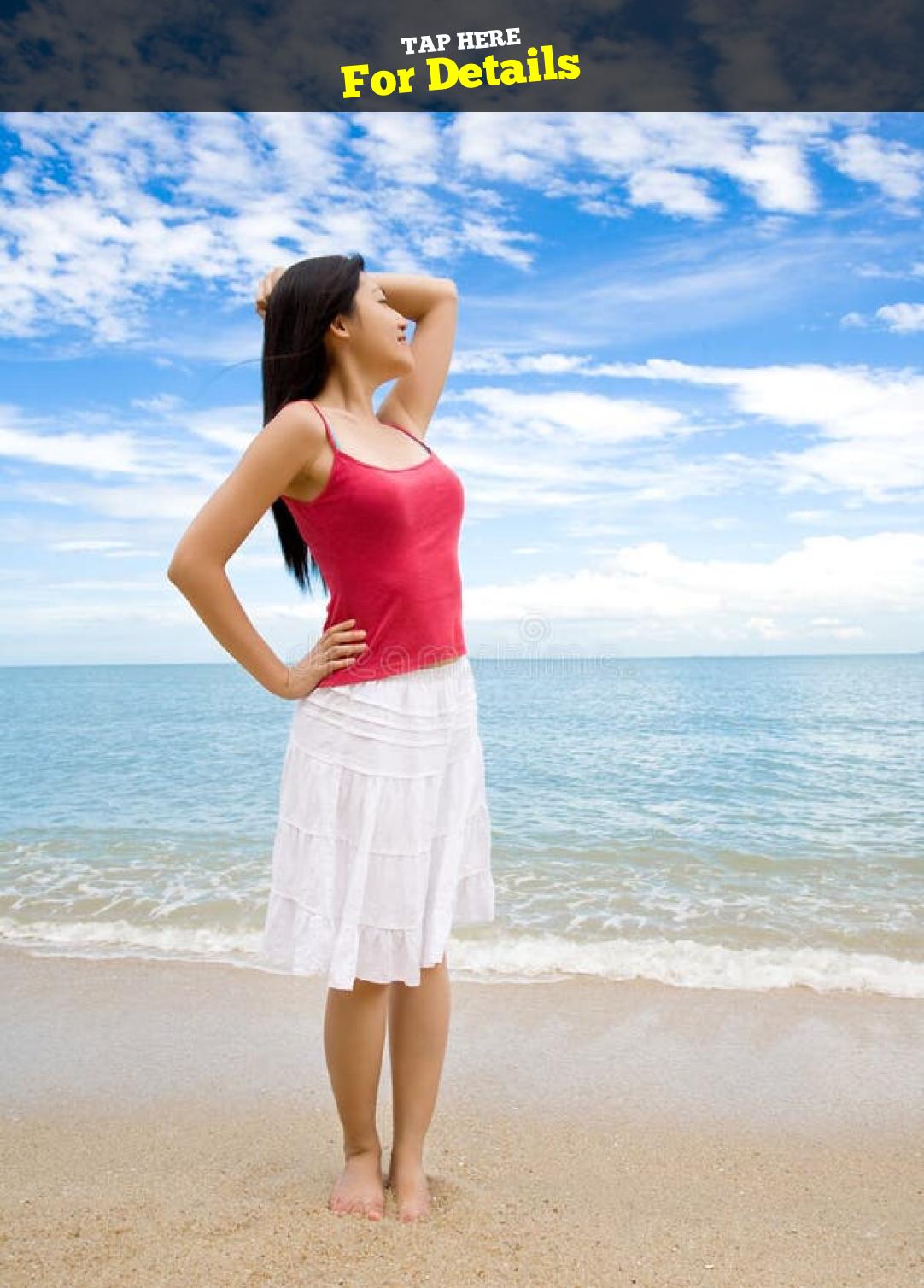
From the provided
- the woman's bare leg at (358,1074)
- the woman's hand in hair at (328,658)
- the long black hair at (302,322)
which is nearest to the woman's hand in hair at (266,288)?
the long black hair at (302,322)

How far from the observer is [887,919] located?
5238 mm

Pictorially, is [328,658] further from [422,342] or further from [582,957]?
[582,957]

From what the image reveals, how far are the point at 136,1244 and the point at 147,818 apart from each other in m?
7.25

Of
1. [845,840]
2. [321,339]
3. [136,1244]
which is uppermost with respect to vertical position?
[321,339]

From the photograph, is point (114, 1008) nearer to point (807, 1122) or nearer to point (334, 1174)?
point (334, 1174)

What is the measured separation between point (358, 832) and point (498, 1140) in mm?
1176

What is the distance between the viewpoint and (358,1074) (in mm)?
2164

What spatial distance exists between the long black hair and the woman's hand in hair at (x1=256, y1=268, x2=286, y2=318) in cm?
7

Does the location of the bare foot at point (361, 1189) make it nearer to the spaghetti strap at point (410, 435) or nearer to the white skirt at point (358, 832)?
the white skirt at point (358, 832)

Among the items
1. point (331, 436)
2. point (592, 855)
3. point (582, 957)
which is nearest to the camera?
point (331, 436)

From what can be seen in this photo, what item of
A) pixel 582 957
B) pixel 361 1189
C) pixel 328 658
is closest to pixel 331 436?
pixel 328 658

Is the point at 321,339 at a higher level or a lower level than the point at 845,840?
higher

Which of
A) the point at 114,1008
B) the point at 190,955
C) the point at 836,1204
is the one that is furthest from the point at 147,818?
the point at 836,1204

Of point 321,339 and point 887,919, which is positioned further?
point 887,919
